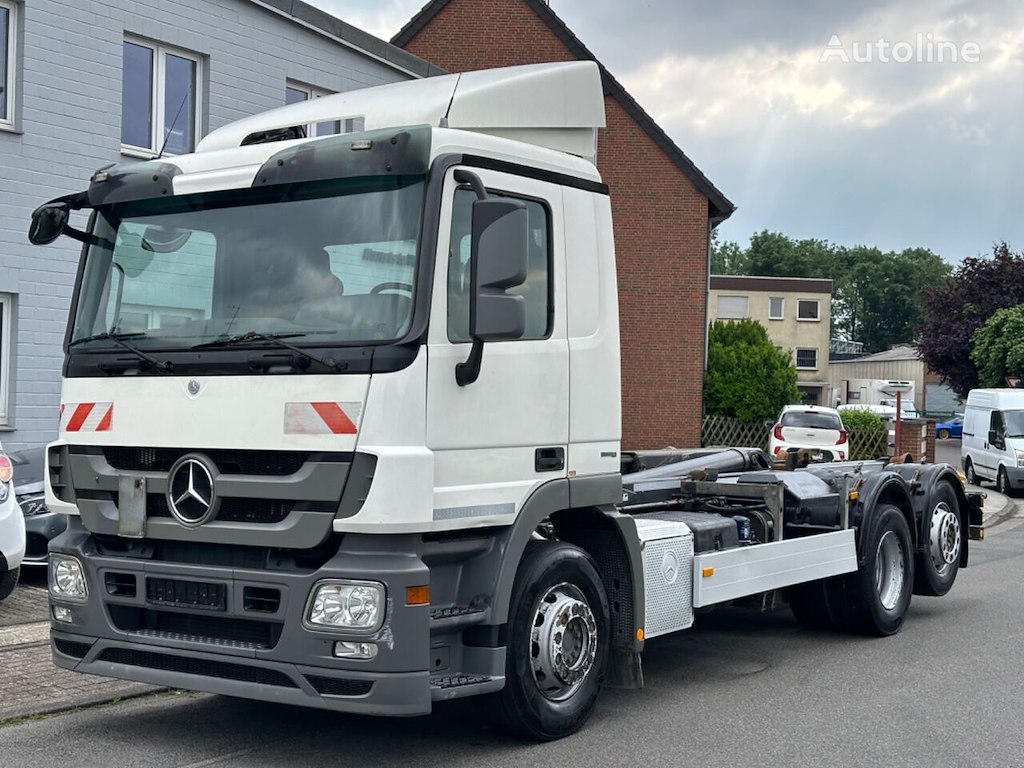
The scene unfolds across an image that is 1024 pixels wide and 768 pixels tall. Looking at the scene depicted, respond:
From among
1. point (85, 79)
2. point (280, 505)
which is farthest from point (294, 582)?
point (85, 79)

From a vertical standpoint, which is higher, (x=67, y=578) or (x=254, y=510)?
(x=254, y=510)

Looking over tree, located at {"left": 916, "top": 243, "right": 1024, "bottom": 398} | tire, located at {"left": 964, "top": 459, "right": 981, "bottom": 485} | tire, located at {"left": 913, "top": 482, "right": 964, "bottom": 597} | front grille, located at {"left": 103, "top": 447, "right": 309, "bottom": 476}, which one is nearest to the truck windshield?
front grille, located at {"left": 103, "top": 447, "right": 309, "bottom": 476}

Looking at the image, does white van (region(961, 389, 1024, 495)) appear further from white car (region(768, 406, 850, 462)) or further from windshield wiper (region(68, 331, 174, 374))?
windshield wiper (region(68, 331, 174, 374))

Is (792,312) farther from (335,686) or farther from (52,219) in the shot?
(335,686)

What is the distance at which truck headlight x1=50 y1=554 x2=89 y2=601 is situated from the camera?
611 cm

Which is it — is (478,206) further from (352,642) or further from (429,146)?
(352,642)

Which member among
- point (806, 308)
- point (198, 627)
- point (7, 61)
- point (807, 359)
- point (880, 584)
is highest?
point (806, 308)

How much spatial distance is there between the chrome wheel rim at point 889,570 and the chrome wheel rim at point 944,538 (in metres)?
0.53

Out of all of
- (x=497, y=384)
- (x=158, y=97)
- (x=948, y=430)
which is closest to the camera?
(x=497, y=384)

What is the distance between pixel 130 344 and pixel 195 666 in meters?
1.50

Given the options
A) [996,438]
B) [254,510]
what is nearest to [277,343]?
[254,510]

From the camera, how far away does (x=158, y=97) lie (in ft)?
51.2

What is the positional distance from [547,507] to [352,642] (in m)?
1.28

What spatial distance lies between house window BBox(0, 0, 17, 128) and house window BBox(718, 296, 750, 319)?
2514 inches
